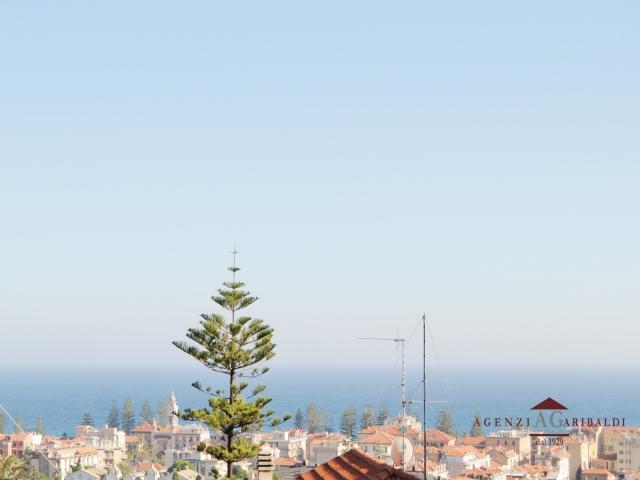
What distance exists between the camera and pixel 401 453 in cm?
1733

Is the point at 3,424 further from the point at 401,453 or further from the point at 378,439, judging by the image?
the point at 401,453

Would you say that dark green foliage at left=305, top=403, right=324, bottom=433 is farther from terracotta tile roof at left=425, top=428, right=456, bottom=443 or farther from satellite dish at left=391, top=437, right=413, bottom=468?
satellite dish at left=391, top=437, right=413, bottom=468

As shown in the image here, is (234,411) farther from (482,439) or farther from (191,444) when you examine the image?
(191,444)

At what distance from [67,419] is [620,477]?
429 ft

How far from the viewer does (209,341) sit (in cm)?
2295

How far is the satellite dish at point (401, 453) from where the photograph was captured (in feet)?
56.8

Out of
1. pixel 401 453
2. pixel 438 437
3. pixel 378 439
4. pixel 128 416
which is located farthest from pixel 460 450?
pixel 401 453

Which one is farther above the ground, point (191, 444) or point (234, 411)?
point (234, 411)

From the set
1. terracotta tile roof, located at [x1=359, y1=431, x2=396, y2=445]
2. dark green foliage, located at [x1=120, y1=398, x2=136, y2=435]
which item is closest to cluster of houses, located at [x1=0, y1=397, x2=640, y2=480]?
terracotta tile roof, located at [x1=359, y1=431, x2=396, y2=445]

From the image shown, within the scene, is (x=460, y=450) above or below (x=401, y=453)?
below

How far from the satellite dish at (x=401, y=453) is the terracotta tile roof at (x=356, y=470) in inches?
52.8

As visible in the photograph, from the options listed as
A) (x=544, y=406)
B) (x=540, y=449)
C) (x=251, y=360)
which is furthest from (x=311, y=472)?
(x=540, y=449)

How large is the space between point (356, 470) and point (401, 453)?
8.36ft

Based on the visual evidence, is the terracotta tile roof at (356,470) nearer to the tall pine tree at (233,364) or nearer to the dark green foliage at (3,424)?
the tall pine tree at (233,364)
